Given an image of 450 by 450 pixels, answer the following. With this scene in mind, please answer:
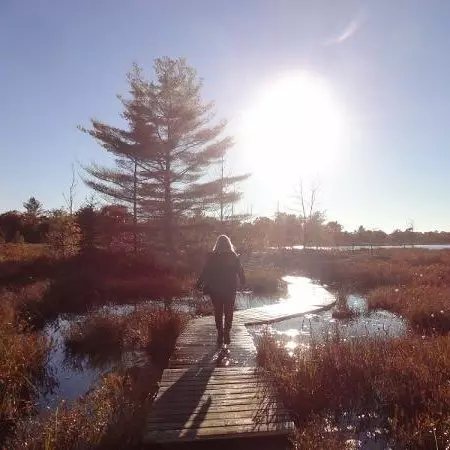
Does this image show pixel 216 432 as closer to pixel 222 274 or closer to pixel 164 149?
pixel 222 274

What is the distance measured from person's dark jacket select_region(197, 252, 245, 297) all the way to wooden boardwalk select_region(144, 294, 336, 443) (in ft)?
4.29

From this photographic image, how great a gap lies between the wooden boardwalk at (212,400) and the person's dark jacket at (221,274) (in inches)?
51.5

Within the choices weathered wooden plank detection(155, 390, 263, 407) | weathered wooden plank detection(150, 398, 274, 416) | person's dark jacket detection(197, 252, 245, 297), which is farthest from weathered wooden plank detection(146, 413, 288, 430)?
person's dark jacket detection(197, 252, 245, 297)

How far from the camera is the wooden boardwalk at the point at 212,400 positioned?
15.7 ft

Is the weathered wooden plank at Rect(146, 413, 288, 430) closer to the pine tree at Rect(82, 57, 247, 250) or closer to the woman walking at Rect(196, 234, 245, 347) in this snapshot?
the woman walking at Rect(196, 234, 245, 347)

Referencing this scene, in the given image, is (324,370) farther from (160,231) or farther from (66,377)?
(160,231)

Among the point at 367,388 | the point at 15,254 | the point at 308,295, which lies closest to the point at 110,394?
the point at 367,388

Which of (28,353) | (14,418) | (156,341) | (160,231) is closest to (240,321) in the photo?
(156,341)

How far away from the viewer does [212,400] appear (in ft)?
18.4

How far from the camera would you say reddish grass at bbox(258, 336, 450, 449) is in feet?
15.8

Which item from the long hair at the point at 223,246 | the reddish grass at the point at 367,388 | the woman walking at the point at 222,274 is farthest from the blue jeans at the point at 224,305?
the reddish grass at the point at 367,388

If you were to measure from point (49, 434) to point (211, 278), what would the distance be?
4193 mm

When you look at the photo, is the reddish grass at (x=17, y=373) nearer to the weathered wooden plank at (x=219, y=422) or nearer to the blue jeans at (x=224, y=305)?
the weathered wooden plank at (x=219, y=422)

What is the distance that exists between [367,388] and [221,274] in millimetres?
3230
